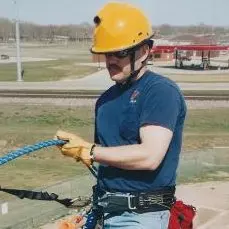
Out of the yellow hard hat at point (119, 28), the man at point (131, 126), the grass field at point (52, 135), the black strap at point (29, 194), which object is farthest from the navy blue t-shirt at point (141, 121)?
the grass field at point (52, 135)

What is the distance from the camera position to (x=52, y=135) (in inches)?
631

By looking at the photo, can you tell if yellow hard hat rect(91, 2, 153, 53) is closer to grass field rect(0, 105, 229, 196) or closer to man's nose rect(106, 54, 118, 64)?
man's nose rect(106, 54, 118, 64)

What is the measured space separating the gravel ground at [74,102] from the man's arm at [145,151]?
19.9m

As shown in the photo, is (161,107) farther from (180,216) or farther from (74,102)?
(74,102)

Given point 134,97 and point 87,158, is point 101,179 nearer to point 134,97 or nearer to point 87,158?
point 87,158

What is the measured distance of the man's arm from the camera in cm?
284

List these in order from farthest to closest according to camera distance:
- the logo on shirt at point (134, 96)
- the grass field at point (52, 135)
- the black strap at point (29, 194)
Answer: the grass field at point (52, 135)
the black strap at point (29, 194)
the logo on shirt at point (134, 96)

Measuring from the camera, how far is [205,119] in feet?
64.4

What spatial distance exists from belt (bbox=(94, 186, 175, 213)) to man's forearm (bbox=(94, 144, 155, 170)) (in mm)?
212

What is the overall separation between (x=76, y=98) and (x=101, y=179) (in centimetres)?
2269

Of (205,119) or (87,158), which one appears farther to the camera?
(205,119)

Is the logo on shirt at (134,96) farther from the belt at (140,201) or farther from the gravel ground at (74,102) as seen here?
the gravel ground at (74,102)

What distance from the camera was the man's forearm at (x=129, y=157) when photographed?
284cm

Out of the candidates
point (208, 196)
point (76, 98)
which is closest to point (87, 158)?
point (208, 196)
